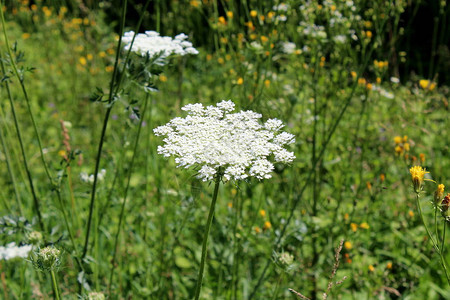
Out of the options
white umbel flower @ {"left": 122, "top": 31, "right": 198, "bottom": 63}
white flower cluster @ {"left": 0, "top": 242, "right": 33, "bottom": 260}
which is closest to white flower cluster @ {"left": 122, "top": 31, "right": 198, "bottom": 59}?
white umbel flower @ {"left": 122, "top": 31, "right": 198, "bottom": 63}

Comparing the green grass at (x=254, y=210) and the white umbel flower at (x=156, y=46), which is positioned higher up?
the white umbel flower at (x=156, y=46)

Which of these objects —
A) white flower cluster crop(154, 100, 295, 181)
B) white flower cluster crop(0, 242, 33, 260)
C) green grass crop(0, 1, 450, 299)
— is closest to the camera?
white flower cluster crop(154, 100, 295, 181)

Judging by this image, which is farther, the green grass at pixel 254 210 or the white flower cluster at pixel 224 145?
the green grass at pixel 254 210

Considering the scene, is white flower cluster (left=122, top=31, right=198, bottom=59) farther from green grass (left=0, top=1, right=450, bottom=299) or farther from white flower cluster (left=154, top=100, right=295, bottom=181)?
white flower cluster (left=154, top=100, right=295, bottom=181)

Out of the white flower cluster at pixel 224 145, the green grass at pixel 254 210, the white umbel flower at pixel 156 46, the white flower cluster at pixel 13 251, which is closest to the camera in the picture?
the white flower cluster at pixel 224 145

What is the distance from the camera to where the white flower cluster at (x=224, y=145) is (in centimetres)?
106

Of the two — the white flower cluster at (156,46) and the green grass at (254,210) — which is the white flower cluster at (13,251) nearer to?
the green grass at (254,210)

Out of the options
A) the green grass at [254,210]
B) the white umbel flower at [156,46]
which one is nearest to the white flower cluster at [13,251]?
the green grass at [254,210]

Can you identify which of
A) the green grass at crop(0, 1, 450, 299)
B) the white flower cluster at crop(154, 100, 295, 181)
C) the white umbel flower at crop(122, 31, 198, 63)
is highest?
the white umbel flower at crop(122, 31, 198, 63)

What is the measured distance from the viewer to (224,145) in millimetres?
1107

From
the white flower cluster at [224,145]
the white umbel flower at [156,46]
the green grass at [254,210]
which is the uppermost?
the white umbel flower at [156,46]

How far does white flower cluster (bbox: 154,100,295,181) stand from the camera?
3.47ft

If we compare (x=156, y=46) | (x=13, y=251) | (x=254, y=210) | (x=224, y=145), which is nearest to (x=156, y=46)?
(x=156, y=46)

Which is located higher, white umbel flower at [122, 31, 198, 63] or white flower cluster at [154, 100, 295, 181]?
white umbel flower at [122, 31, 198, 63]
